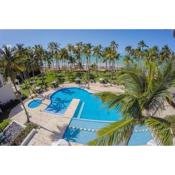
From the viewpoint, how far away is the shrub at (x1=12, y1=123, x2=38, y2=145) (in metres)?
6.66

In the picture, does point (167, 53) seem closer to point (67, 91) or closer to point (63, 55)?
point (67, 91)

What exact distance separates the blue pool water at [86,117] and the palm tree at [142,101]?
238 cm

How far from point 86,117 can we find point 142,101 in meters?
5.11

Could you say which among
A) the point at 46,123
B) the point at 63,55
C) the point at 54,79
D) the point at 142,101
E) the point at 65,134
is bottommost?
the point at 65,134

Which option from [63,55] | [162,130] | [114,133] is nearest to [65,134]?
[114,133]

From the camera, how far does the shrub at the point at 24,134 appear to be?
666 centimetres

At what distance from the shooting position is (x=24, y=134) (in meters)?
7.04

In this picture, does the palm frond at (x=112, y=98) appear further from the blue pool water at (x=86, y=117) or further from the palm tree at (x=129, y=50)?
the palm tree at (x=129, y=50)

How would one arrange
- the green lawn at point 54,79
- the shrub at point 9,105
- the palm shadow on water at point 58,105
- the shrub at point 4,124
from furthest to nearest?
the green lawn at point 54,79 → the palm shadow on water at point 58,105 → the shrub at point 9,105 → the shrub at point 4,124

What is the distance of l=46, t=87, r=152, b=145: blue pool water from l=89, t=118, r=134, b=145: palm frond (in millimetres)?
2670

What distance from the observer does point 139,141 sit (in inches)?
250

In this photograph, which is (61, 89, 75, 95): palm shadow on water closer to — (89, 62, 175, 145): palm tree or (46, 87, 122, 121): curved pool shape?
(46, 87, 122, 121): curved pool shape

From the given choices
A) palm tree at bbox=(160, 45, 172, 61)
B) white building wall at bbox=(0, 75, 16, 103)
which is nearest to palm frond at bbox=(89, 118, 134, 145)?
palm tree at bbox=(160, 45, 172, 61)

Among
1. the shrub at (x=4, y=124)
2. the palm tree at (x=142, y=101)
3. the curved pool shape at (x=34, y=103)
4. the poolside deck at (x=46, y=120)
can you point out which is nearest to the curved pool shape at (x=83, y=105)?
the poolside deck at (x=46, y=120)
